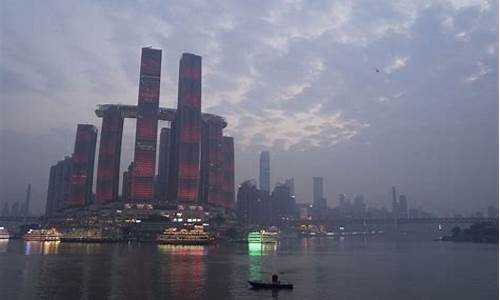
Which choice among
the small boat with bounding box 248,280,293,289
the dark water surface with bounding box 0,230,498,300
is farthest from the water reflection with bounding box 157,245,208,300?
the small boat with bounding box 248,280,293,289

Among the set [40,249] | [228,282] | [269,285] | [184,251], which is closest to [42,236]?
[40,249]

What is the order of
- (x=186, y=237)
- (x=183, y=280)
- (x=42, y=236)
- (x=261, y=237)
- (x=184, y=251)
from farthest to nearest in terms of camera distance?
1. (x=261, y=237)
2. (x=42, y=236)
3. (x=186, y=237)
4. (x=184, y=251)
5. (x=183, y=280)

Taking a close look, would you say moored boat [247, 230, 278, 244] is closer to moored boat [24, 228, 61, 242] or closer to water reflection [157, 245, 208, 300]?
moored boat [24, 228, 61, 242]

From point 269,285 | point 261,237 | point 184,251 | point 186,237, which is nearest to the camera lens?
point 269,285

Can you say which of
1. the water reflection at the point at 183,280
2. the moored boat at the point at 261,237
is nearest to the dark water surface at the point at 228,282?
the water reflection at the point at 183,280

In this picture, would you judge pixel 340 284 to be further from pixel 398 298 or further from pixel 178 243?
pixel 178 243

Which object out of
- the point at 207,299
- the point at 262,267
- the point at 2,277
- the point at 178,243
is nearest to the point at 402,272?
the point at 262,267

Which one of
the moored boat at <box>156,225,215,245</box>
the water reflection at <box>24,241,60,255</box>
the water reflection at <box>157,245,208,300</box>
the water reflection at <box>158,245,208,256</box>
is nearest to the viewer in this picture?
the water reflection at <box>157,245,208,300</box>

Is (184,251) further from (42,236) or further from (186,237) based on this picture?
(42,236)

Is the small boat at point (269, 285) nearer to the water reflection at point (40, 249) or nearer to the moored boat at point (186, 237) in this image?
the water reflection at point (40, 249)

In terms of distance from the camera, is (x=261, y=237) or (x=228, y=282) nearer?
(x=228, y=282)

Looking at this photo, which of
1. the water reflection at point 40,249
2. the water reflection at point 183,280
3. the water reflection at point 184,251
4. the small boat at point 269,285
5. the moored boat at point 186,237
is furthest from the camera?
the moored boat at point 186,237

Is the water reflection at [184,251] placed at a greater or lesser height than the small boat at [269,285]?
greater

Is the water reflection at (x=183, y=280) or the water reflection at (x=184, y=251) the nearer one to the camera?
the water reflection at (x=183, y=280)
